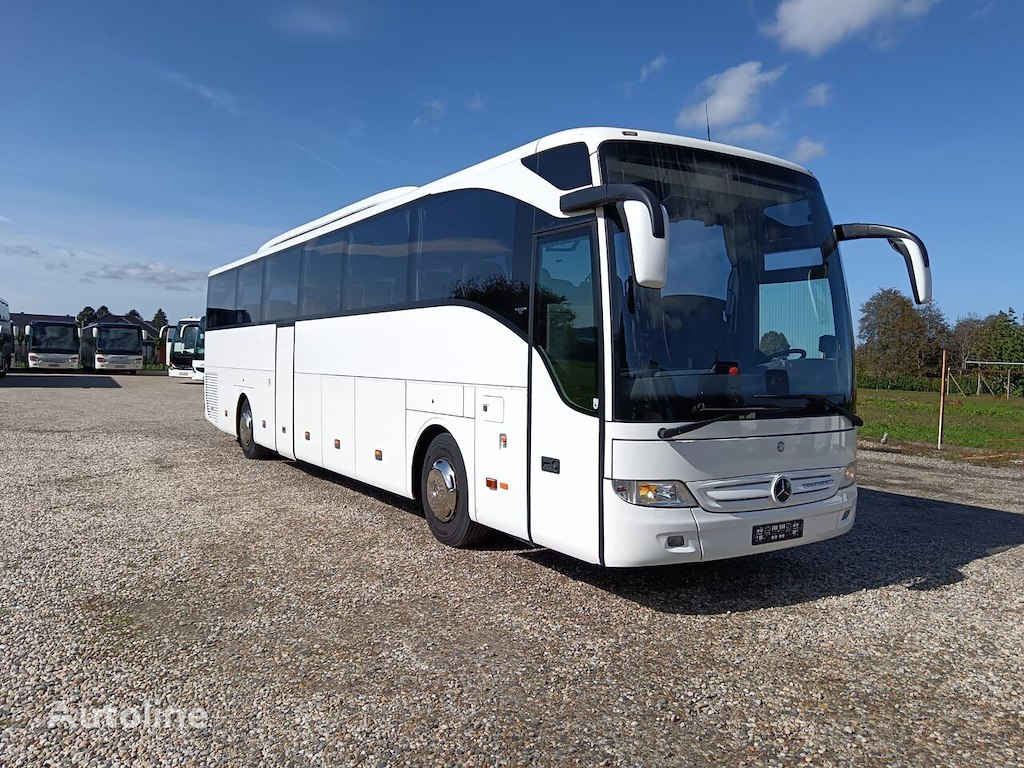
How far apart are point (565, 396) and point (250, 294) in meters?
8.45

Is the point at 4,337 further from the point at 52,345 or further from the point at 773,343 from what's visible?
the point at 773,343

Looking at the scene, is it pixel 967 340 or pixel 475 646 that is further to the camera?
pixel 967 340

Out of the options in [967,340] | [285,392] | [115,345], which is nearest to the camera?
[285,392]

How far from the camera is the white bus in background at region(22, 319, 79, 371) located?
41.2m

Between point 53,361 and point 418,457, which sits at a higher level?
point 53,361

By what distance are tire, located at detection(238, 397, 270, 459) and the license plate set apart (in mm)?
8506

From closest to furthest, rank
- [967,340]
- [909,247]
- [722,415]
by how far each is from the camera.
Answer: [722,415] → [909,247] → [967,340]

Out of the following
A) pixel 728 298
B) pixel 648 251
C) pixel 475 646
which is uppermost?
pixel 648 251

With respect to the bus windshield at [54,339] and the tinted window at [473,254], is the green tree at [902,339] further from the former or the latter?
the tinted window at [473,254]

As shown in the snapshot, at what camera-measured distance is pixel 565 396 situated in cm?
539

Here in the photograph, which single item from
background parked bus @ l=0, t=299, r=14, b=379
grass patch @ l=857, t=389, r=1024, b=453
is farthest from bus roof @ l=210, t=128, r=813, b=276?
background parked bus @ l=0, t=299, r=14, b=379

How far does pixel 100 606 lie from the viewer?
17.4 ft

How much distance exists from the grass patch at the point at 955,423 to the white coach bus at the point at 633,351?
43.0ft

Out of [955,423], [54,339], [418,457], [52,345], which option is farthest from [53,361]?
[955,423]
